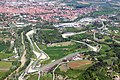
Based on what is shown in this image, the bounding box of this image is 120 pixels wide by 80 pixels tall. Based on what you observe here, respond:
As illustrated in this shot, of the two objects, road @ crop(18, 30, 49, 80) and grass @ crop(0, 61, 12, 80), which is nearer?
grass @ crop(0, 61, 12, 80)

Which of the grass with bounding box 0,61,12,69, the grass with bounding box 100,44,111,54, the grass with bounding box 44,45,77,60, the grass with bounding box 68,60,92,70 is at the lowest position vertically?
the grass with bounding box 100,44,111,54

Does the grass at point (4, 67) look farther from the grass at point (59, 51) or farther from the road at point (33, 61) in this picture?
the grass at point (59, 51)

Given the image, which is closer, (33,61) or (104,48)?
(33,61)

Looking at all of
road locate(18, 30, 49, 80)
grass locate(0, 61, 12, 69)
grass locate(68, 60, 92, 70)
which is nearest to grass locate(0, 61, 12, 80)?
grass locate(0, 61, 12, 69)

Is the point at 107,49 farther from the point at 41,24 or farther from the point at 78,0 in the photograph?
the point at 78,0

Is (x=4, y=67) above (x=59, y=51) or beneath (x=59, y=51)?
above

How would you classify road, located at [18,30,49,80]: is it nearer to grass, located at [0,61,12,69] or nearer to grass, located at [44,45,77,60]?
grass, located at [44,45,77,60]

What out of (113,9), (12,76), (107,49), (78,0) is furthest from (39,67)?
(78,0)

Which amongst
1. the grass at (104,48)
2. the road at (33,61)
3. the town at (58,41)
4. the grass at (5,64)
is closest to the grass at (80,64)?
the town at (58,41)

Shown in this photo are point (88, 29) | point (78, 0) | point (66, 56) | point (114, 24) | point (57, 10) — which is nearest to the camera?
point (66, 56)

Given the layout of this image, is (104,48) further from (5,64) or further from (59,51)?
(5,64)

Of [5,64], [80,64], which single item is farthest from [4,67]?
[80,64]
